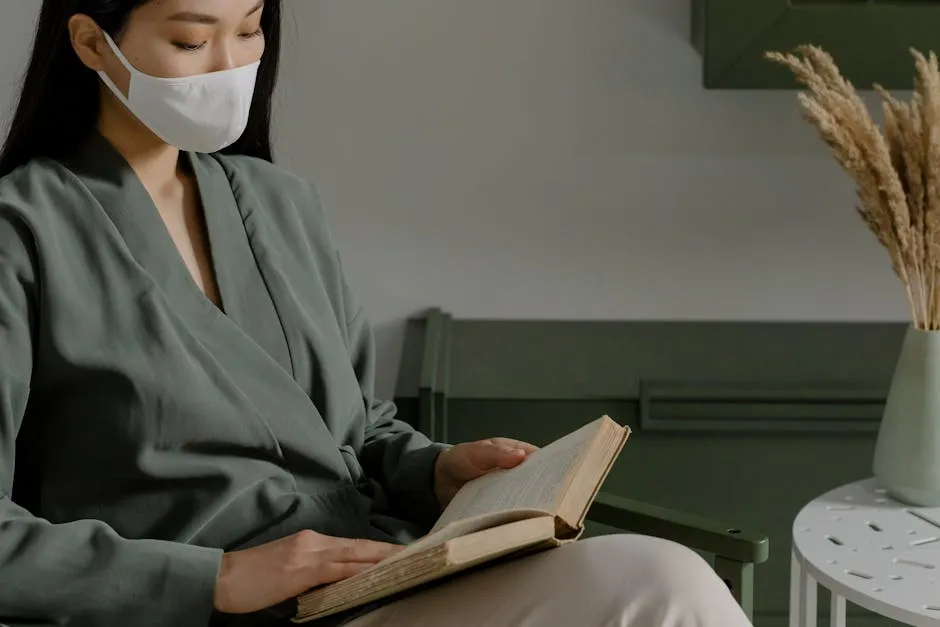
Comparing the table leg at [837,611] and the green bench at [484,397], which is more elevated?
the green bench at [484,397]

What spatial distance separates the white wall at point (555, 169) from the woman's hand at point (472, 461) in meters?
0.87

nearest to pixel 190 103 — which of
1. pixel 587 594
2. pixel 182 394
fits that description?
pixel 182 394

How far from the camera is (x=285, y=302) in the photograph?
4.68 ft

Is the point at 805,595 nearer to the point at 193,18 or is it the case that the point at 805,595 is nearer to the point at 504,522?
the point at 504,522

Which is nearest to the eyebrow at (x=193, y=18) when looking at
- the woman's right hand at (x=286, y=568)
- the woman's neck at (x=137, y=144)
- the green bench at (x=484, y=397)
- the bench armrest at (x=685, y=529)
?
the woman's neck at (x=137, y=144)

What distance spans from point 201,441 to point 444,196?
40.9 inches

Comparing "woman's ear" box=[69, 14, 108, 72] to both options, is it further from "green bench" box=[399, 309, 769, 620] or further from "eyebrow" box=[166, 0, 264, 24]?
"green bench" box=[399, 309, 769, 620]

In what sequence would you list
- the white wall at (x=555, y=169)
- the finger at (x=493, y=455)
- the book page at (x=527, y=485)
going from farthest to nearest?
the white wall at (x=555, y=169) → the finger at (x=493, y=455) → the book page at (x=527, y=485)

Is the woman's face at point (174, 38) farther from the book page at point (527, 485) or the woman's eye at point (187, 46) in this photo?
the book page at point (527, 485)

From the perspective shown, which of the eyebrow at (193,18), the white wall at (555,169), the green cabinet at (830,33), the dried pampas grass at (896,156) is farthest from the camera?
the white wall at (555,169)

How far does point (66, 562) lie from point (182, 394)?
0.65 ft

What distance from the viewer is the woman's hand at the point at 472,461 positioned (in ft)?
4.57

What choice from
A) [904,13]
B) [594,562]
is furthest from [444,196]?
[594,562]

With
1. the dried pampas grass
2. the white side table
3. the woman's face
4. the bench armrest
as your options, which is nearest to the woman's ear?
the woman's face
